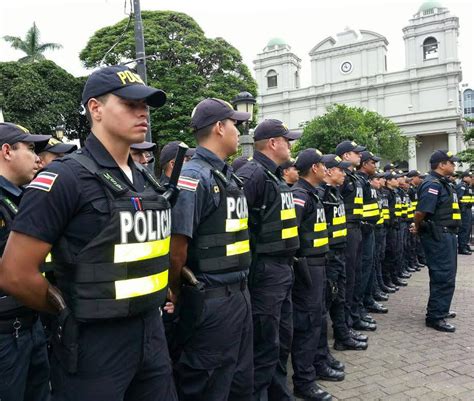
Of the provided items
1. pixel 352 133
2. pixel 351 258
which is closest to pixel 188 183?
pixel 351 258

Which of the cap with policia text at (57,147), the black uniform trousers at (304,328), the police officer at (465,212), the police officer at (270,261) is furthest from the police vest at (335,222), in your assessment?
the police officer at (465,212)

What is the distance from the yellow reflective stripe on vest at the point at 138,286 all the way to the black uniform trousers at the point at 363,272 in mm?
4666

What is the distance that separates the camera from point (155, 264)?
6.98ft

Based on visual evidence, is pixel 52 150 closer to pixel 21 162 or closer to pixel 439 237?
pixel 21 162

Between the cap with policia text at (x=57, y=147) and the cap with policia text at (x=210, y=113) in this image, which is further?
the cap with policia text at (x=57, y=147)

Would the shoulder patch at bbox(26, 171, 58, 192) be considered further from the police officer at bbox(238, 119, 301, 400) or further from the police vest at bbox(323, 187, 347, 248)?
the police vest at bbox(323, 187, 347, 248)

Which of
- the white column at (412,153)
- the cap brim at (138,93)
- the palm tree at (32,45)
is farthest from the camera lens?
the white column at (412,153)

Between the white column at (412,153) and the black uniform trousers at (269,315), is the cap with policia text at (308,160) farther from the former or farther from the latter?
the white column at (412,153)

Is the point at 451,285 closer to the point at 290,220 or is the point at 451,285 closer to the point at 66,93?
the point at 290,220

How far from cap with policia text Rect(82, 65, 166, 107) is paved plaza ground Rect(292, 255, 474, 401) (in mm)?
3444

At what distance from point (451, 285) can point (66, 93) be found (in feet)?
64.8

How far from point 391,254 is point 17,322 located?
7757 mm

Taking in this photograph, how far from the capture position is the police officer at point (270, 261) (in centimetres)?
352

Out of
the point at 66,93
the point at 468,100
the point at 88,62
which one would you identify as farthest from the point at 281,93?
the point at 468,100
